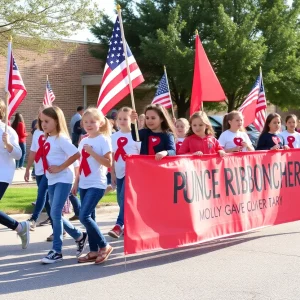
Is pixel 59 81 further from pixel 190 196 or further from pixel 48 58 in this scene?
pixel 190 196

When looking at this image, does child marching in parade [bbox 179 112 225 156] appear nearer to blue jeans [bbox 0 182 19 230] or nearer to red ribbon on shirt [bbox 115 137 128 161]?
red ribbon on shirt [bbox 115 137 128 161]

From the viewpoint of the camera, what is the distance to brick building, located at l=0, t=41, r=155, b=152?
2745cm

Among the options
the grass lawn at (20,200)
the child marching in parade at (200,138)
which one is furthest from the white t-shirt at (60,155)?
the grass lawn at (20,200)

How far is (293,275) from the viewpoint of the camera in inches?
260

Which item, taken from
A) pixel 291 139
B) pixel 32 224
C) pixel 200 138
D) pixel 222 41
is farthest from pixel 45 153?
pixel 222 41

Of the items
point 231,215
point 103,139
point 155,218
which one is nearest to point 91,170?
point 103,139

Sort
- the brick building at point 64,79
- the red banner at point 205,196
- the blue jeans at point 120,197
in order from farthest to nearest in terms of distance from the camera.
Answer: the brick building at point 64,79 → the blue jeans at point 120,197 → the red banner at point 205,196

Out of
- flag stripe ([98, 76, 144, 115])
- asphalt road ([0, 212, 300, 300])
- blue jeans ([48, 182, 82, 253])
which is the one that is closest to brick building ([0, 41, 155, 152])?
flag stripe ([98, 76, 144, 115])

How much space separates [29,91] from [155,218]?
829 inches

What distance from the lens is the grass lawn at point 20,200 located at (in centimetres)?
1123

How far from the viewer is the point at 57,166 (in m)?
7.30

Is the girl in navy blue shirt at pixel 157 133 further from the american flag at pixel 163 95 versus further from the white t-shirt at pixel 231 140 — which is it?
the american flag at pixel 163 95

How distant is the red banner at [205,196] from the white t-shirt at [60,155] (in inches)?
28.4

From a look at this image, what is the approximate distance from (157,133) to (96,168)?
959 millimetres
